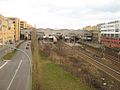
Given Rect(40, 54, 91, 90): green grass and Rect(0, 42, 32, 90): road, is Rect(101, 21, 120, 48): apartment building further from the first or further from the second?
Rect(0, 42, 32, 90): road

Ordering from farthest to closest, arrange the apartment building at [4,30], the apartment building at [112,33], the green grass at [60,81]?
the apartment building at [4,30] → the apartment building at [112,33] → the green grass at [60,81]

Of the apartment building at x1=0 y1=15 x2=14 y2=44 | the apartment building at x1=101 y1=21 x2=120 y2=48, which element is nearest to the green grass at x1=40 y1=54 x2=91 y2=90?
the apartment building at x1=101 y1=21 x2=120 y2=48

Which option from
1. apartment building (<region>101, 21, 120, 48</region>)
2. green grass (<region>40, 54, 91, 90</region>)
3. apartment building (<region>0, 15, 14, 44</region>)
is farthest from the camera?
apartment building (<region>0, 15, 14, 44</region>)

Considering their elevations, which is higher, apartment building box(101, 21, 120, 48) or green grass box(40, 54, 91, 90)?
apartment building box(101, 21, 120, 48)

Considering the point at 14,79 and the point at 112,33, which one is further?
the point at 112,33

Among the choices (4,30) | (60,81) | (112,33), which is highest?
(4,30)

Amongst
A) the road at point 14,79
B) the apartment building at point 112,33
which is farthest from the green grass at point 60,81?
the apartment building at point 112,33

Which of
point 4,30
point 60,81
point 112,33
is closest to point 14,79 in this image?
point 60,81

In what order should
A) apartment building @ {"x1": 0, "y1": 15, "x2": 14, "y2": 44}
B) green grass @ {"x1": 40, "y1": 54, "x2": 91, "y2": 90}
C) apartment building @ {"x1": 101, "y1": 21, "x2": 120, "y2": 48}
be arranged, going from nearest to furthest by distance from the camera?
1. green grass @ {"x1": 40, "y1": 54, "x2": 91, "y2": 90}
2. apartment building @ {"x1": 101, "y1": 21, "x2": 120, "y2": 48}
3. apartment building @ {"x1": 0, "y1": 15, "x2": 14, "y2": 44}

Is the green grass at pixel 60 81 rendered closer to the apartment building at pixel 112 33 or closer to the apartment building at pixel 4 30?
the apartment building at pixel 112 33

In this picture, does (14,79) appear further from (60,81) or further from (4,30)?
(4,30)

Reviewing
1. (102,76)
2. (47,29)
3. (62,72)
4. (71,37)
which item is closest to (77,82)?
(102,76)

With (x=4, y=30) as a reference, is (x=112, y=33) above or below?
below

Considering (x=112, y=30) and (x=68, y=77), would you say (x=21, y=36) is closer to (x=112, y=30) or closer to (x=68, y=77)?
(x=112, y=30)
